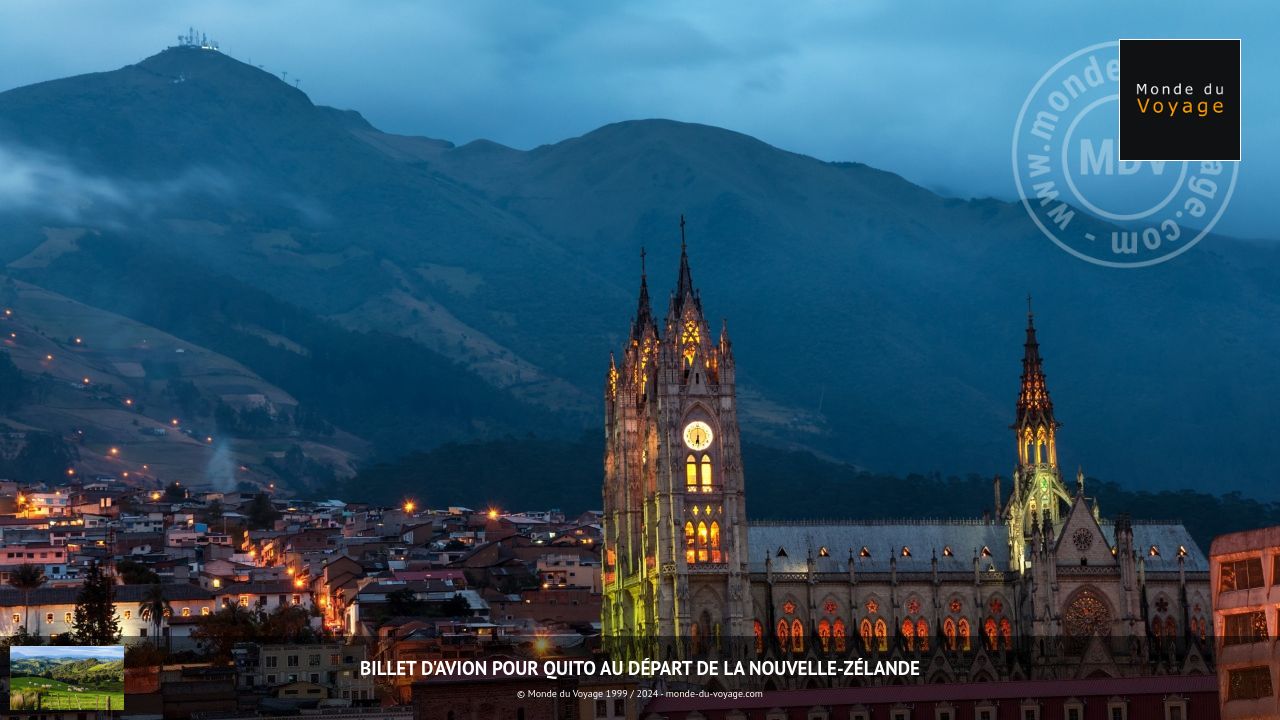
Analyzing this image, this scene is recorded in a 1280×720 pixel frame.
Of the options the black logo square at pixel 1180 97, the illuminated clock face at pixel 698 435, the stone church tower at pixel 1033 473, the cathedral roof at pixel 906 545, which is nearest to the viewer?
the black logo square at pixel 1180 97

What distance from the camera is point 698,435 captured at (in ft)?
493

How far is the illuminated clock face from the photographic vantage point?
149875 millimetres

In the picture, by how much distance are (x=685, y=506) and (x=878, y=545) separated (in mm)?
18264

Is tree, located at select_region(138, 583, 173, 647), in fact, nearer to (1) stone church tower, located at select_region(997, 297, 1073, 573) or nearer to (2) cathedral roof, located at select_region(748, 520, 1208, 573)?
(2) cathedral roof, located at select_region(748, 520, 1208, 573)

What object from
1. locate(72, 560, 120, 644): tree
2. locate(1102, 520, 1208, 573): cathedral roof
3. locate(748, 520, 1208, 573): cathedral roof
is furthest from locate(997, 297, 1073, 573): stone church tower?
locate(72, 560, 120, 644): tree

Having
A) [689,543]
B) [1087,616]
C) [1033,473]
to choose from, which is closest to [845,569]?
[689,543]

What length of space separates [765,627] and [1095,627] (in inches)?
945

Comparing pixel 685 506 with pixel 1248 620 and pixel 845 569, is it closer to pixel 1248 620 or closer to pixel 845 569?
pixel 845 569

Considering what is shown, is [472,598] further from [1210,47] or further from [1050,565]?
[1210,47]

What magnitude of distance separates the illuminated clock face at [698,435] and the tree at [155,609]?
4910cm

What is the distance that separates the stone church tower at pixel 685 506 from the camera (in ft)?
480

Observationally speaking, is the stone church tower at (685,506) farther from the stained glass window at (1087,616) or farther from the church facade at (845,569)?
the stained glass window at (1087,616)

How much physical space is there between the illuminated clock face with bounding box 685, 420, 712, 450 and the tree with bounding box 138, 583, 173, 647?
161 ft

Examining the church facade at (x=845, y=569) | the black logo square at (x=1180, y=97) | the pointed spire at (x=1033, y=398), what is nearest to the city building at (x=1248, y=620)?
the black logo square at (x=1180, y=97)
